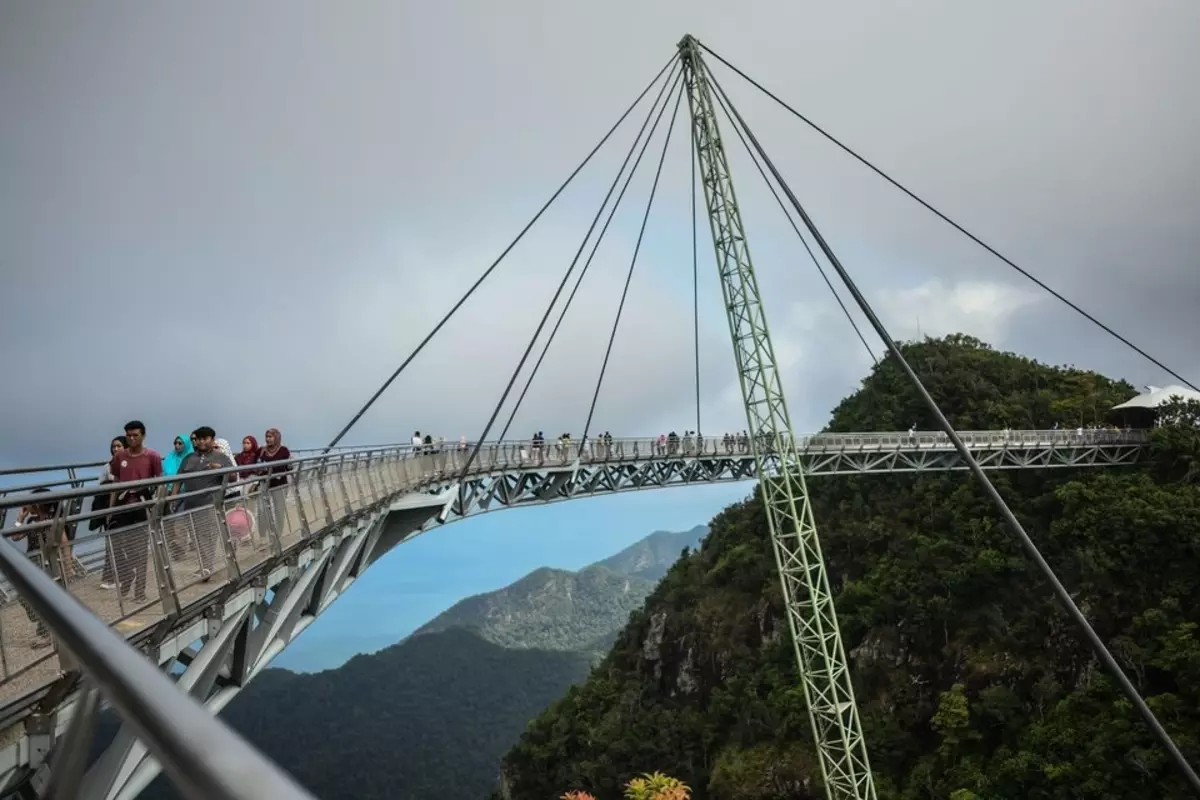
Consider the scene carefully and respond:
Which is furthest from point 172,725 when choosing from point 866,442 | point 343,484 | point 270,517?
point 866,442

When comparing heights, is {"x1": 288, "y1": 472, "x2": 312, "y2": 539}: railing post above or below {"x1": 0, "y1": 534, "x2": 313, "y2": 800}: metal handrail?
below

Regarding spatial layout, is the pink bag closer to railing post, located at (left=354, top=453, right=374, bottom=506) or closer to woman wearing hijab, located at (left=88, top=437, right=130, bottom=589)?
woman wearing hijab, located at (left=88, top=437, right=130, bottom=589)

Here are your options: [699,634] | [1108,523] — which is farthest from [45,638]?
[699,634]

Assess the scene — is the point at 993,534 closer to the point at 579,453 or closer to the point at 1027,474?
the point at 1027,474

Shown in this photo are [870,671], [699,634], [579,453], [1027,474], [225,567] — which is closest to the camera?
[225,567]

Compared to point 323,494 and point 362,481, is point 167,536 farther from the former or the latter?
point 362,481

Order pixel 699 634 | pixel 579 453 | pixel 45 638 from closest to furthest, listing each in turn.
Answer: pixel 45 638 < pixel 579 453 < pixel 699 634

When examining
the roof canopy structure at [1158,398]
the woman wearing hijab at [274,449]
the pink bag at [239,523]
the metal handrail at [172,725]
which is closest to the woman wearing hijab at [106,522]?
the pink bag at [239,523]

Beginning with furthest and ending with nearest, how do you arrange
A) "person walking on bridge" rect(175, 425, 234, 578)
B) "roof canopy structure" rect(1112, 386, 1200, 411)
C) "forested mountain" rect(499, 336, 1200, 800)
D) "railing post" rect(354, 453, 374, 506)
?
"roof canopy structure" rect(1112, 386, 1200, 411)
"forested mountain" rect(499, 336, 1200, 800)
"railing post" rect(354, 453, 374, 506)
"person walking on bridge" rect(175, 425, 234, 578)

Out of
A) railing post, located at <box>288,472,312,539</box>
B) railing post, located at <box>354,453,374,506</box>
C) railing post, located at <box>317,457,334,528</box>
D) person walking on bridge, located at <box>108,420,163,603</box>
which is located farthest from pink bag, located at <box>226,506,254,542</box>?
railing post, located at <box>354,453,374,506</box>
